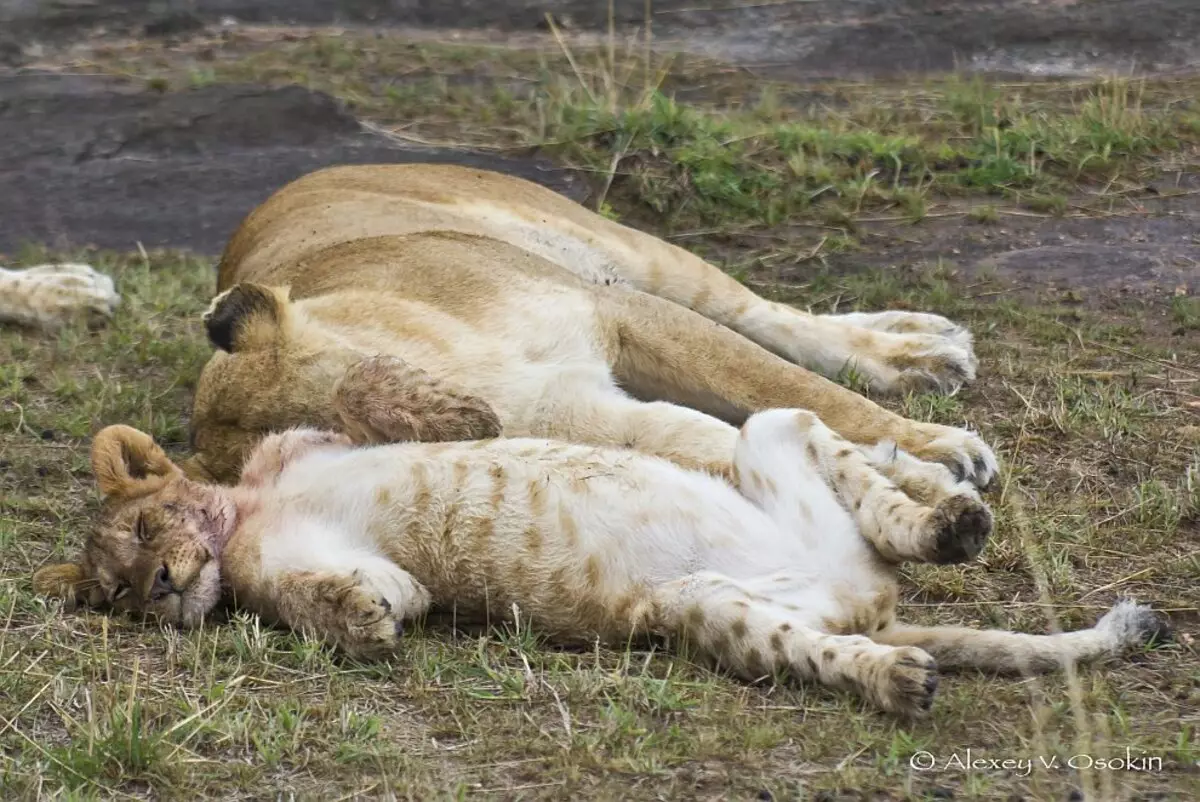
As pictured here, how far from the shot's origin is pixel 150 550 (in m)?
3.46

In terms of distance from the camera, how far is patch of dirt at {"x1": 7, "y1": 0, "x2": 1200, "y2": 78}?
8.16 metres

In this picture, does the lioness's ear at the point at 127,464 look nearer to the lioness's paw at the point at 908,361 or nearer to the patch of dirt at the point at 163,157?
the lioness's paw at the point at 908,361

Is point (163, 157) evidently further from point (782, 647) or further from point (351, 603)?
point (782, 647)

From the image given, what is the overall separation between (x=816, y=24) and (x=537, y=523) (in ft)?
19.6

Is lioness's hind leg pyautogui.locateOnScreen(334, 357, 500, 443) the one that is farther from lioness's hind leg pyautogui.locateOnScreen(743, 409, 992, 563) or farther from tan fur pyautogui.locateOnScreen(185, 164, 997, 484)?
lioness's hind leg pyautogui.locateOnScreen(743, 409, 992, 563)

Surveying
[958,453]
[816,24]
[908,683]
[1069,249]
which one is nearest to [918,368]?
[958,453]

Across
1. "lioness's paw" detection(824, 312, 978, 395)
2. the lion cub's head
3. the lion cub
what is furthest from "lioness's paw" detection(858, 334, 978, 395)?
the lion cub's head

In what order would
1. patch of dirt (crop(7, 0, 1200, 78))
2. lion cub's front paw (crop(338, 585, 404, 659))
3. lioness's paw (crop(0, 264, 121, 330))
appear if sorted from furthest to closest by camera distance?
patch of dirt (crop(7, 0, 1200, 78))
lioness's paw (crop(0, 264, 121, 330))
lion cub's front paw (crop(338, 585, 404, 659))

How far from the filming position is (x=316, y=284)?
4359mm

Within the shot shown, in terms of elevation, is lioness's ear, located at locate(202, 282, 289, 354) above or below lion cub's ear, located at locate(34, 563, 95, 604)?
above

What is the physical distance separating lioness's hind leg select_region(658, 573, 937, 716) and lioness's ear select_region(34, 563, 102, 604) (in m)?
1.23

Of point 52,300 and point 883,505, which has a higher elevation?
point 883,505

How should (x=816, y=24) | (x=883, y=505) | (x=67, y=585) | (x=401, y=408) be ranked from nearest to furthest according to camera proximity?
(x=883, y=505)
(x=67, y=585)
(x=401, y=408)
(x=816, y=24)

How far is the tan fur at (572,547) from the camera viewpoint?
123 inches
